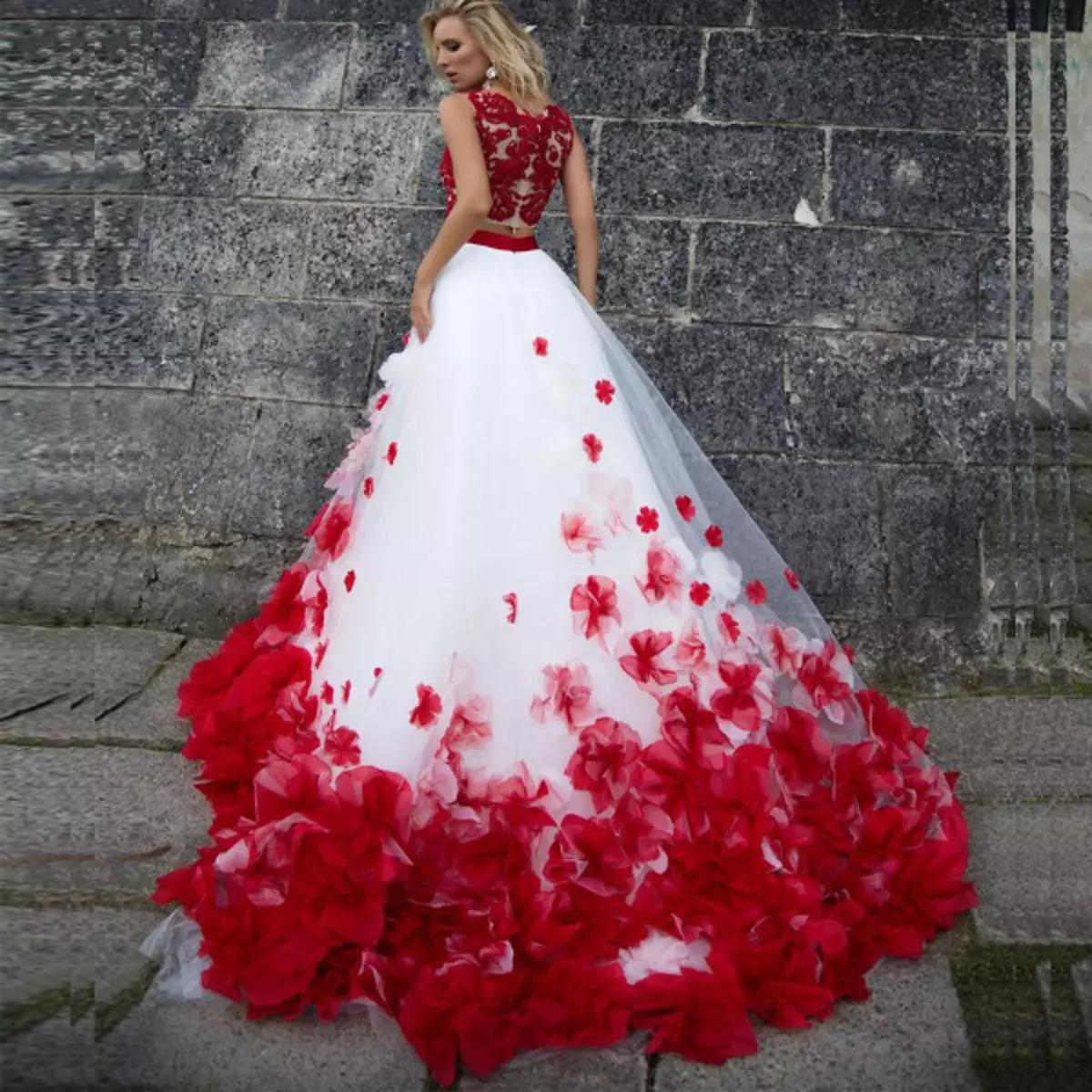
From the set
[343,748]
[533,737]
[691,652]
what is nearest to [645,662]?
[691,652]

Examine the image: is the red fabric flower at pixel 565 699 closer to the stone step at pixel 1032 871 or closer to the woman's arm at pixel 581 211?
the stone step at pixel 1032 871

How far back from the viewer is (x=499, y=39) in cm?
332

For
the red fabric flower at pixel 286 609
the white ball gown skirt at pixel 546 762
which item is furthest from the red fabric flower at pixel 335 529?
the red fabric flower at pixel 286 609

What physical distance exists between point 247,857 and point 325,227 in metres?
2.92

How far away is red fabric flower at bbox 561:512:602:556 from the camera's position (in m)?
3.15

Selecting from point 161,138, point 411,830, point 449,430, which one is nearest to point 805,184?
point 449,430

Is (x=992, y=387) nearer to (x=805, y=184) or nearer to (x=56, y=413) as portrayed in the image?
(x=805, y=184)

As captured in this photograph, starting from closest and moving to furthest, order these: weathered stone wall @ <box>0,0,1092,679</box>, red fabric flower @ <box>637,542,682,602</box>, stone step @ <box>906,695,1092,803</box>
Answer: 1. red fabric flower @ <box>637,542,682,602</box>
2. stone step @ <box>906,695,1092,803</box>
3. weathered stone wall @ <box>0,0,1092,679</box>

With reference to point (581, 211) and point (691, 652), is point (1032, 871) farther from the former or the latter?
point (581, 211)

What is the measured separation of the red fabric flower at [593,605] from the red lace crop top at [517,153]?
3.61ft

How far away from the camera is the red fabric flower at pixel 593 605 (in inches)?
122

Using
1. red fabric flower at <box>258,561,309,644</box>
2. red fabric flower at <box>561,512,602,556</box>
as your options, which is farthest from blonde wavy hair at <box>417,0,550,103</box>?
red fabric flower at <box>258,561,309,644</box>

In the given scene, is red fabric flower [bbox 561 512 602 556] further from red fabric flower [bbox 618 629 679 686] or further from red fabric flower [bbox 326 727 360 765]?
red fabric flower [bbox 326 727 360 765]

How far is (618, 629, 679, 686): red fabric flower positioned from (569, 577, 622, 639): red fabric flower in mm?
77
